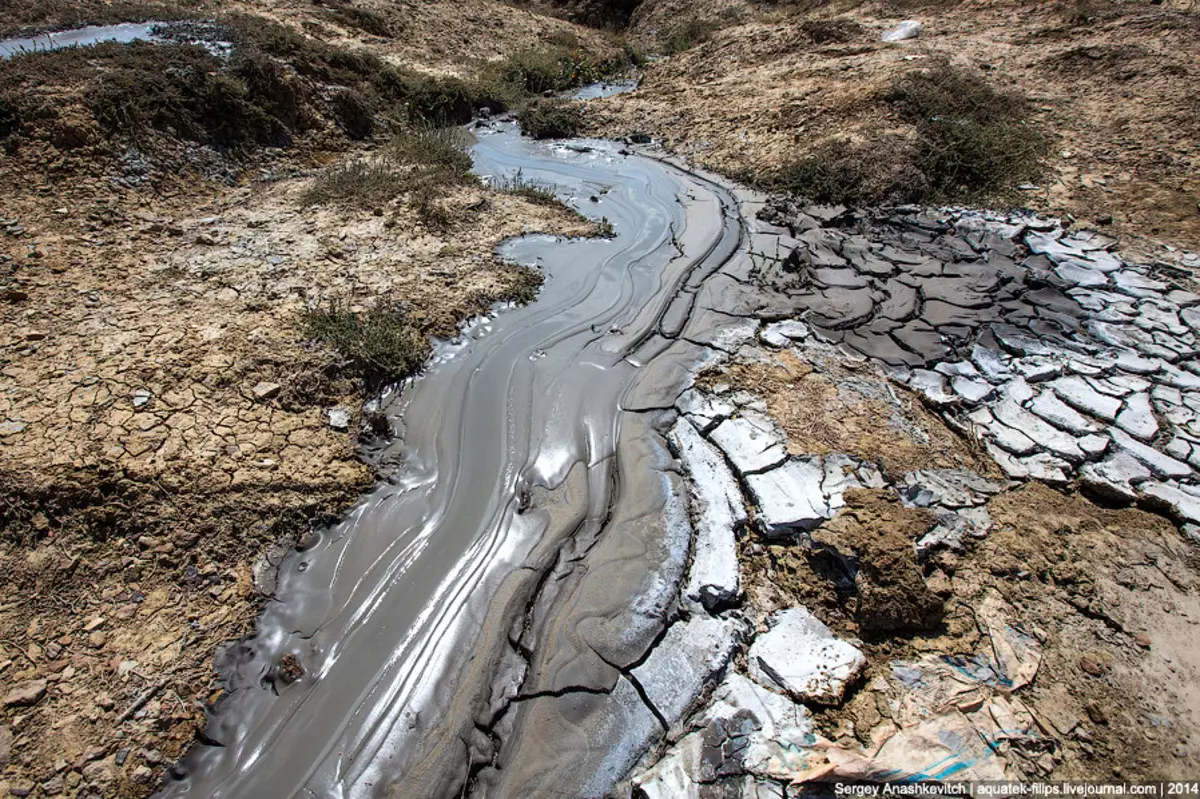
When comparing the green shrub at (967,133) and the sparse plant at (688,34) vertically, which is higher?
the sparse plant at (688,34)

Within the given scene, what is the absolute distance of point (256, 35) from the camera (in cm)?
737

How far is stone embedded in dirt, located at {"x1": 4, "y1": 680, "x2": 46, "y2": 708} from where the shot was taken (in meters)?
2.23

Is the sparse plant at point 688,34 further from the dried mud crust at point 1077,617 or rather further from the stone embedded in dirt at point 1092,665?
the stone embedded in dirt at point 1092,665

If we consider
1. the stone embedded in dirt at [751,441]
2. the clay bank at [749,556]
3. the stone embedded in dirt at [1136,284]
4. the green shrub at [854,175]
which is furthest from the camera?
the green shrub at [854,175]

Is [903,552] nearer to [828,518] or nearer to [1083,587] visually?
[828,518]

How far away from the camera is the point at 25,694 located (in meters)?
2.25

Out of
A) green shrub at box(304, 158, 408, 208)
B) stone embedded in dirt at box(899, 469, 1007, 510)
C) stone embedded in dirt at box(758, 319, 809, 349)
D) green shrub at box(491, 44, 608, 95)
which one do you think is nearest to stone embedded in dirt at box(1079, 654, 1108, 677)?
stone embedded in dirt at box(899, 469, 1007, 510)

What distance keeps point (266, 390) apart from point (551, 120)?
20.4 feet

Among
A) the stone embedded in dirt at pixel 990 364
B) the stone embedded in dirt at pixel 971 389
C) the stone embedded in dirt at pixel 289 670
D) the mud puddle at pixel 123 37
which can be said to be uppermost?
the mud puddle at pixel 123 37

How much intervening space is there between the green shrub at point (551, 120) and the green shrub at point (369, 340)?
5.16 metres

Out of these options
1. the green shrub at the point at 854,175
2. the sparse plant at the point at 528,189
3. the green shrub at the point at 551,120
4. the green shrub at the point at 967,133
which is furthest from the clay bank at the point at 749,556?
the green shrub at the point at 551,120

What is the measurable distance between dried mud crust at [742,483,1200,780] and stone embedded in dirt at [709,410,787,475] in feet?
1.64

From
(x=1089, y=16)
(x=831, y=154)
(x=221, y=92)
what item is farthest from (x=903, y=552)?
(x=1089, y=16)

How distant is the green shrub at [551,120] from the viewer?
8.11 metres
